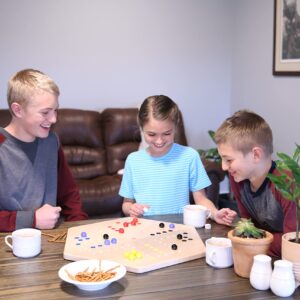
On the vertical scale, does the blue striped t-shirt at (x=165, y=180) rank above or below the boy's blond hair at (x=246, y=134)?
below

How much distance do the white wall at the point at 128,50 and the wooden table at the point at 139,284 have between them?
128 inches

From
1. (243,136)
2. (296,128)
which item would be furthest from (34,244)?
(296,128)

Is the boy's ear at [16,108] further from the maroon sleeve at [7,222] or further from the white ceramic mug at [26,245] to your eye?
the white ceramic mug at [26,245]

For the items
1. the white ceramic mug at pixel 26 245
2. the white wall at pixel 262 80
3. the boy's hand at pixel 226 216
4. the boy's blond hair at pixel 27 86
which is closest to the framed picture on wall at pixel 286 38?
the white wall at pixel 262 80

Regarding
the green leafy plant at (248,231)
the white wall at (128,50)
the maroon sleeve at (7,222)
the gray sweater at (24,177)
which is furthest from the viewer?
the white wall at (128,50)

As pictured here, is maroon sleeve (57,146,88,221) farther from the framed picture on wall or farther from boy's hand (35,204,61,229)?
the framed picture on wall

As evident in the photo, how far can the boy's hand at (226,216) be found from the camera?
1795mm

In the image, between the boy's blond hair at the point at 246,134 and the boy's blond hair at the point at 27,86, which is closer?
the boy's blond hair at the point at 246,134

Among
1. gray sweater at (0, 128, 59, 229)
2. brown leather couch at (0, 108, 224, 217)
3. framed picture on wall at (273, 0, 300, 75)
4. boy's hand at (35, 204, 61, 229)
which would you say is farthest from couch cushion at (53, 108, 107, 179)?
boy's hand at (35, 204, 61, 229)

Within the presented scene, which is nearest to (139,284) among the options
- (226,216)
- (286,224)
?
(286,224)

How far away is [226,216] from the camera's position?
1802 millimetres

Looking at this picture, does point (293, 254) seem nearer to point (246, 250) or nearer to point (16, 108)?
point (246, 250)

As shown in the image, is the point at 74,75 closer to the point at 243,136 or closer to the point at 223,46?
the point at 223,46

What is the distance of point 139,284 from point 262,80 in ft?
11.6
